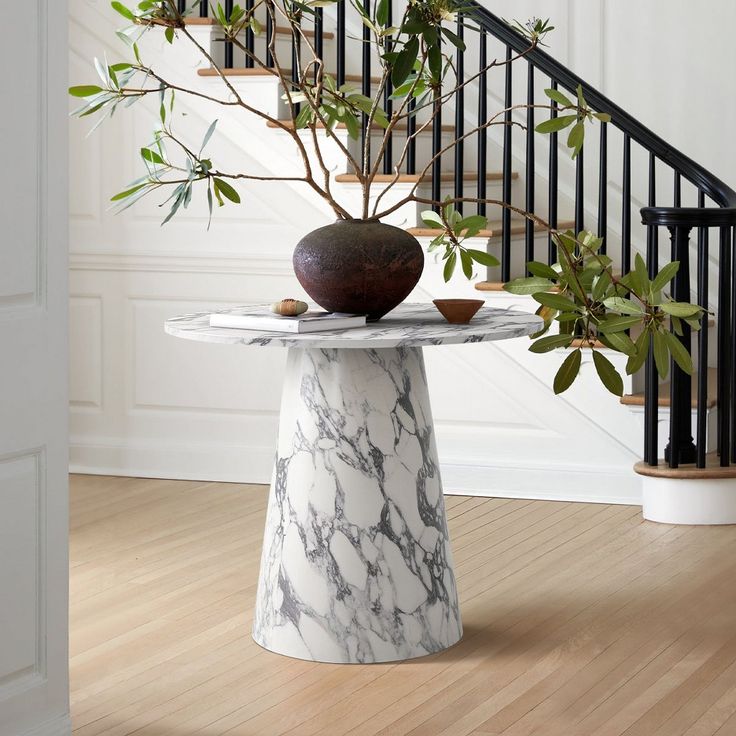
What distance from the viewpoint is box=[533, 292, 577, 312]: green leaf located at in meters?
2.68

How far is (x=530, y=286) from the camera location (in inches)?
113

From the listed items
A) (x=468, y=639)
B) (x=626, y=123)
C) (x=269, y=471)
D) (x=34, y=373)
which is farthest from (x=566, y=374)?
(x=269, y=471)

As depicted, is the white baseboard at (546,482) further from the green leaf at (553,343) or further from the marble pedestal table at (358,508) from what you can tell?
the green leaf at (553,343)

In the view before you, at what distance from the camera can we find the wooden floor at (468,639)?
2846 millimetres

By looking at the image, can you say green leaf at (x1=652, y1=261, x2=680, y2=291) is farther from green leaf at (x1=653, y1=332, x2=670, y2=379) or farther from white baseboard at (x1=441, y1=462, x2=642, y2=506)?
white baseboard at (x1=441, y1=462, x2=642, y2=506)

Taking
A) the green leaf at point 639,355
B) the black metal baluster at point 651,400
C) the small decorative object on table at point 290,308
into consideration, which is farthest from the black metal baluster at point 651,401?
the green leaf at point 639,355

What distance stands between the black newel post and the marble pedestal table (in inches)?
57.8

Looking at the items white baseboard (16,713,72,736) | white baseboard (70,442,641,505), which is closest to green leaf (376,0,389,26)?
white baseboard (16,713,72,736)

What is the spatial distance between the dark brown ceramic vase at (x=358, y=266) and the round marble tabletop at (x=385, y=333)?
0.24 ft

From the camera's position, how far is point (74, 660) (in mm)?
3213

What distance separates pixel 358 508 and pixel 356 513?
13 millimetres

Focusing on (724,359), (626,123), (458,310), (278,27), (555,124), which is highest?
(278,27)

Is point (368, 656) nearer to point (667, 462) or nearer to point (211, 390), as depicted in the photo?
point (667, 462)

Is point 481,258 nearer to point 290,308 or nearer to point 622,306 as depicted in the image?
point 290,308
